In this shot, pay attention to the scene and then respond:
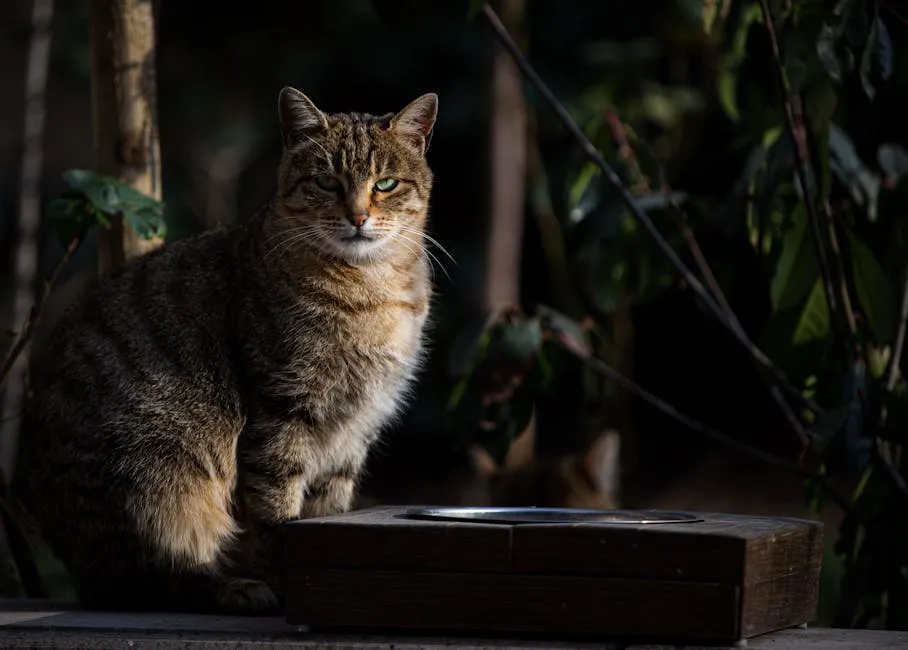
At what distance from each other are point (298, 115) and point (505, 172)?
397cm

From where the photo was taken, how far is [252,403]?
9.98 feet

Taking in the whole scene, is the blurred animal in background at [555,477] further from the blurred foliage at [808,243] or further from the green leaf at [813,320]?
the green leaf at [813,320]

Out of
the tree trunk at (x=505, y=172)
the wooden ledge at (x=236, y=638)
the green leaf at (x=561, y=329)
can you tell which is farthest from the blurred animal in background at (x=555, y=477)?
the wooden ledge at (x=236, y=638)

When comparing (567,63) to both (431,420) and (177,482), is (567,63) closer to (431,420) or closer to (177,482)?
(431,420)

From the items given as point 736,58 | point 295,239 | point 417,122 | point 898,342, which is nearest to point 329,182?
point 295,239

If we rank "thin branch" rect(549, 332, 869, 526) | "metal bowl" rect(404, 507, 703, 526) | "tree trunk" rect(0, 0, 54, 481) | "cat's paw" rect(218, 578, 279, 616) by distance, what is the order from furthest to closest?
"tree trunk" rect(0, 0, 54, 481), "thin branch" rect(549, 332, 869, 526), "cat's paw" rect(218, 578, 279, 616), "metal bowl" rect(404, 507, 703, 526)

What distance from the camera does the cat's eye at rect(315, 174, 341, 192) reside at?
3.23m

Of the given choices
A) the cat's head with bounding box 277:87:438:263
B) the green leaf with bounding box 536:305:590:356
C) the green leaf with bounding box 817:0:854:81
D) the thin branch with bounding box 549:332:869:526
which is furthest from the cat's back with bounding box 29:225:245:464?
the green leaf with bounding box 817:0:854:81

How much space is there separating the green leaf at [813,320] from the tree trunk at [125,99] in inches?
69.3

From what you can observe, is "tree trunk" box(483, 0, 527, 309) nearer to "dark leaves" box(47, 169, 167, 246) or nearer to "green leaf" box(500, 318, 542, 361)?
"green leaf" box(500, 318, 542, 361)

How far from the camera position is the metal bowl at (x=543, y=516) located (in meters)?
2.48

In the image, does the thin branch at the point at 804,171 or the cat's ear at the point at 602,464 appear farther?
the cat's ear at the point at 602,464

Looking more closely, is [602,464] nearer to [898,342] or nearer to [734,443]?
[734,443]

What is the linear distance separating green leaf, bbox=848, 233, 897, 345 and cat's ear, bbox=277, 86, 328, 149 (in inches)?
56.2
